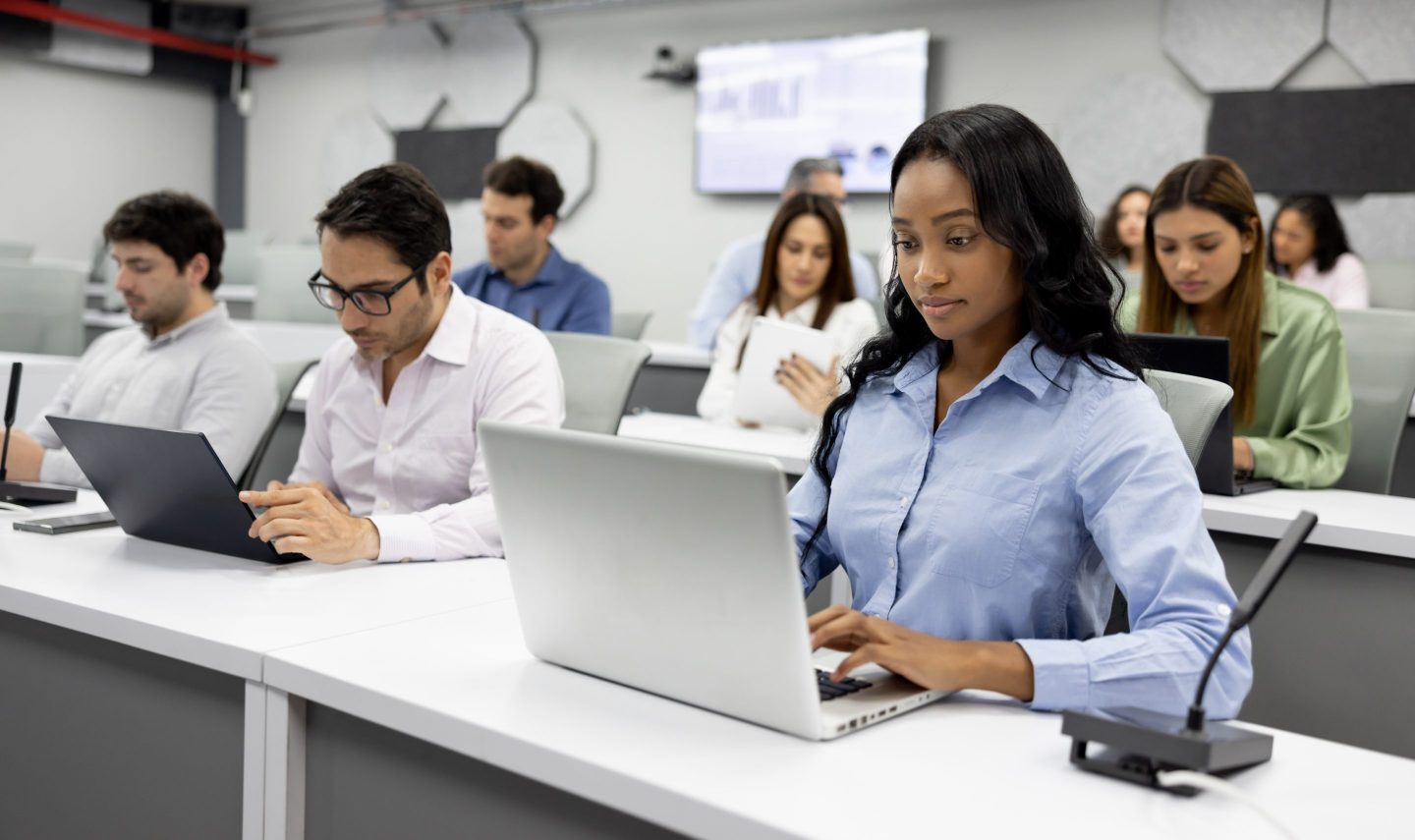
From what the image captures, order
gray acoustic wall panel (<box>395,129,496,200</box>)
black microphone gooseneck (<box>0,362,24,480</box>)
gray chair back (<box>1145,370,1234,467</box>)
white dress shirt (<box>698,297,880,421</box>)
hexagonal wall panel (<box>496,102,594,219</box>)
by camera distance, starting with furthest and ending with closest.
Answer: gray acoustic wall panel (<box>395,129,496,200</box>), hexagonal wall panel (<box>496,102,594,219</box>), white dress shirt (<box>698,297,880,421</box>), black microphone gooseneck (<box>0,362,24,480</box>), gray chair back (<box>1145,370,1234,467</box>)

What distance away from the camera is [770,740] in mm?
1024

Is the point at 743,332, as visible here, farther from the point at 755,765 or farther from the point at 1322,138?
the point at 1322,138

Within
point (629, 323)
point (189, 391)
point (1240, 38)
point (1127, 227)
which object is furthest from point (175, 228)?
point (1240, 38)

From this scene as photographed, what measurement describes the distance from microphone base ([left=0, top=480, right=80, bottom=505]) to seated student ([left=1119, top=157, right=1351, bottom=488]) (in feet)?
6.78

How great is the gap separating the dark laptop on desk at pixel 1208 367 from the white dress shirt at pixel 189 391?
1618 millimetres

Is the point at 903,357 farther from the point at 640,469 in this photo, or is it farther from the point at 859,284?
the point at 859,284

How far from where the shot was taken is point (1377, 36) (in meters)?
5.40

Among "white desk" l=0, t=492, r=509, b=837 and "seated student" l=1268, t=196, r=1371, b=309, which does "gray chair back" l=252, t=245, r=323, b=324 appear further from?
"seated student" l=1268, t=196, r=1371, b=309

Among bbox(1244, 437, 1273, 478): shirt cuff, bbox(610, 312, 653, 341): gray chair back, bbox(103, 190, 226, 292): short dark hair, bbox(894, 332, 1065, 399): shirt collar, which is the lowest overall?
bbox(1244, 437, 1273, 478): shirt cuff

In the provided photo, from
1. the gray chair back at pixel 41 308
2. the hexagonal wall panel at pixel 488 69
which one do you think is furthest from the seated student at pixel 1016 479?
the hexagonal wall panel at pixel 488 69

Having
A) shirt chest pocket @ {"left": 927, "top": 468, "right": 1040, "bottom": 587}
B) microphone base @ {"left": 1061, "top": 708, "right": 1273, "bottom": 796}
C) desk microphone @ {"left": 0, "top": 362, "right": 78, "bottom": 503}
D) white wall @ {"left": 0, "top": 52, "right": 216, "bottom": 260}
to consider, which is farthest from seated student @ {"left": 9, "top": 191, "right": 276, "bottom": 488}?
white wall @ {"left": 0, "top": 52, "right": 216, "bottom": 260}

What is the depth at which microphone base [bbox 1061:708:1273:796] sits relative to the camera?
94 cm

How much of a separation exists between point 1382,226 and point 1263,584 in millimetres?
5263

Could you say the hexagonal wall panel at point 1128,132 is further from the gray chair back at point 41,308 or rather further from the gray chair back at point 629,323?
the gray chair back at point 41,308
